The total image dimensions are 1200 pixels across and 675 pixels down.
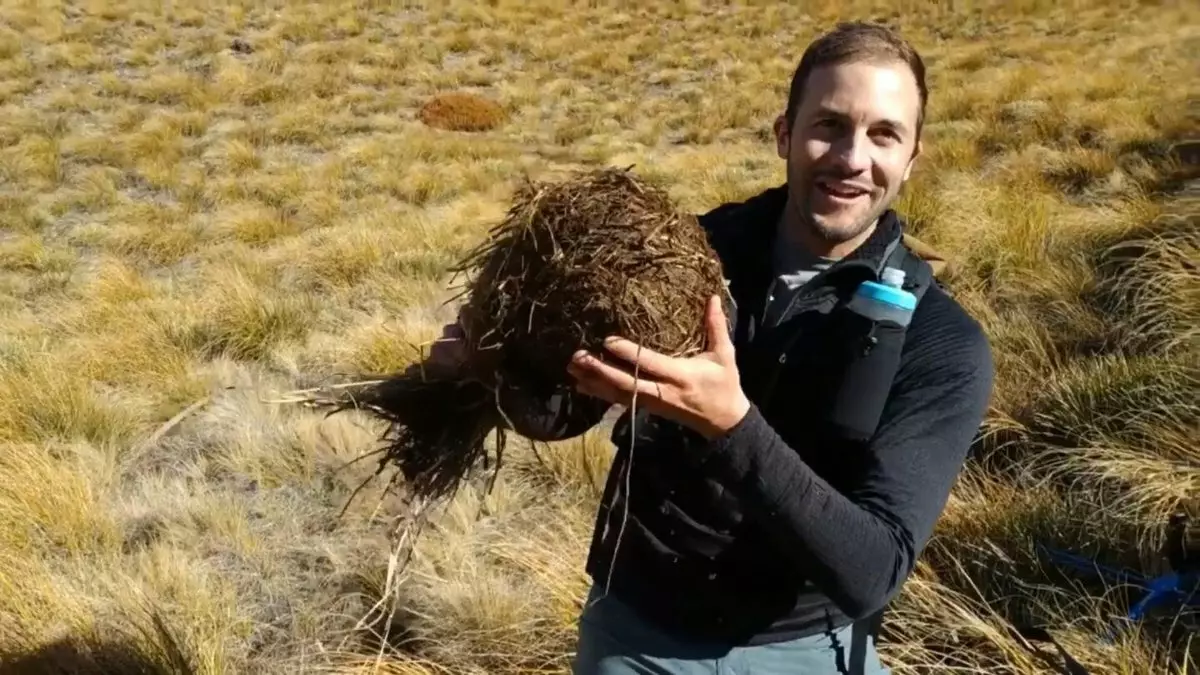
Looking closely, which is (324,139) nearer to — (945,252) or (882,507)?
(945,252)

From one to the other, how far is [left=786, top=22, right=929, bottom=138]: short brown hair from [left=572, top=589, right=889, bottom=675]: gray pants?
3.75 feet

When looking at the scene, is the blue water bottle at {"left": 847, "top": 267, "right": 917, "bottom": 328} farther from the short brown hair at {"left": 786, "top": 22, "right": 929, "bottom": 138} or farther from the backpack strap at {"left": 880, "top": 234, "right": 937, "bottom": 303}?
the short brown hair at {"left": 786, "top": 22, "right": 929, "bottom": 138}

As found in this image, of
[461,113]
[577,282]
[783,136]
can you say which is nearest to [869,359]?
[577,282]

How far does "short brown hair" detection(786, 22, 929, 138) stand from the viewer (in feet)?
6.55

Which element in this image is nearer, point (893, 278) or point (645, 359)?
point (645, 359)

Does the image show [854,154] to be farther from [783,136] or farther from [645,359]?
[645,359]

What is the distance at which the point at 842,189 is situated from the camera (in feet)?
6.66

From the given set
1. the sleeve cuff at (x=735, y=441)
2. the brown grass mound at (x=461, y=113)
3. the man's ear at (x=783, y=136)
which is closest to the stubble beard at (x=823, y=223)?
the man's ear at (x=783, y=136)

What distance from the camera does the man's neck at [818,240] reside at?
6.86 ft

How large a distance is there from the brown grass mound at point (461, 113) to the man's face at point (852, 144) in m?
12.5

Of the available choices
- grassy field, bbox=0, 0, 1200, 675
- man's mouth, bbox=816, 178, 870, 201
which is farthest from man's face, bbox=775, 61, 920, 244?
grassy field, bbox=0, 0, 1200, 675

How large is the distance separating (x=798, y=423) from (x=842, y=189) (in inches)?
19.6

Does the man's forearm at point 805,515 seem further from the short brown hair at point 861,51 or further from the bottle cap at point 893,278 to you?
the short brown hair at point 861,51

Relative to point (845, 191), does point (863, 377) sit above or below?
below
